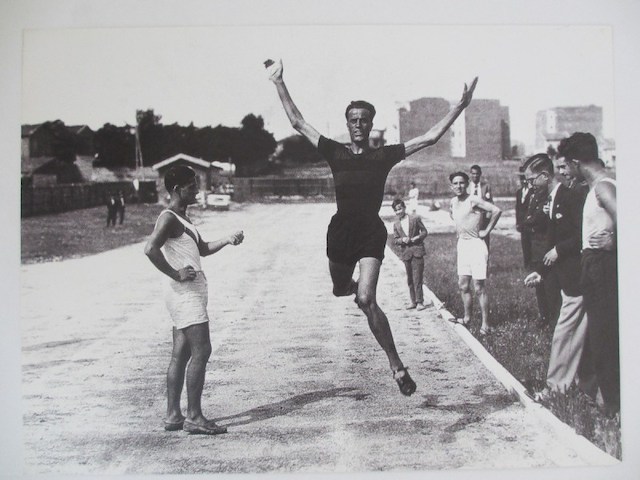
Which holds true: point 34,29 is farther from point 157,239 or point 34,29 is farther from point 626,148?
point 626,148

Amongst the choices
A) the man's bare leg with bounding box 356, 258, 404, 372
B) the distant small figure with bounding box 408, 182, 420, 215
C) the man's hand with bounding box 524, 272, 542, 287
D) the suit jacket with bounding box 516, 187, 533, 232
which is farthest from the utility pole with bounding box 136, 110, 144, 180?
the man's hand with bounding box 524, 272, 542, 287

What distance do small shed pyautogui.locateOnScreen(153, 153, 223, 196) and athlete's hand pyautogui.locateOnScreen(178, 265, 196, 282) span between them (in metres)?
0.55

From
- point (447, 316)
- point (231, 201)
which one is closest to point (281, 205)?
point (231, 201)

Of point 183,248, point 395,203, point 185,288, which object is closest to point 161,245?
point 183,248

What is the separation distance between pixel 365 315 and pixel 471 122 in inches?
47.0

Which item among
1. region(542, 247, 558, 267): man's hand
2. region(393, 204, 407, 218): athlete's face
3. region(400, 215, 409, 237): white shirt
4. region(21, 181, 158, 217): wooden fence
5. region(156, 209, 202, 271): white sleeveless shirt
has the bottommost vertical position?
region(542, 247, 558, 267): man's hand

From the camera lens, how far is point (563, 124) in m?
4.38

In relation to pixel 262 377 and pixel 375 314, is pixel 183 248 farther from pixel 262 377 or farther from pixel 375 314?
pixel 375 314

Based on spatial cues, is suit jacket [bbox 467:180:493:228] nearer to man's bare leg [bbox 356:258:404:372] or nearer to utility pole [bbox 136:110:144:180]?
man's bare leg [bbox 356:258:404:372]

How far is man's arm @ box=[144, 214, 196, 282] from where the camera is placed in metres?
3.83

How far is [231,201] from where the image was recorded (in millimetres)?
4496

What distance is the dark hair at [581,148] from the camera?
14.0ft

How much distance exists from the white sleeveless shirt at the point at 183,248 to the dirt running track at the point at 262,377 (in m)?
0.18

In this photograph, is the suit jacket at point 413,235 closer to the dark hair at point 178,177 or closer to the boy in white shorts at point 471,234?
the boy in white shorts at point 471,234
